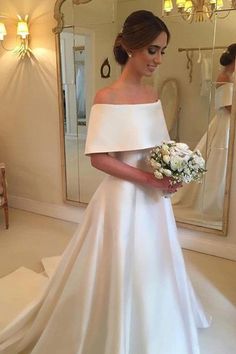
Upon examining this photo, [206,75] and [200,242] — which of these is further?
[200,242]

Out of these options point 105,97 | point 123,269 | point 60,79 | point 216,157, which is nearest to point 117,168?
point 105,97

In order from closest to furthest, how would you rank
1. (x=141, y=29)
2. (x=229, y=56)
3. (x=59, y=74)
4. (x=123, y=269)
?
(x=141, y=29) → (x=123, y=269) → (x=229, y=56) → (x=59, y=74)

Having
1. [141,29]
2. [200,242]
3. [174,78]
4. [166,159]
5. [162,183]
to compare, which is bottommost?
[200,242]

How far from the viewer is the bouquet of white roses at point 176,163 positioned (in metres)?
1.31

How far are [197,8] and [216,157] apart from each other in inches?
42.9

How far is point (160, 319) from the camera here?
1483 mm

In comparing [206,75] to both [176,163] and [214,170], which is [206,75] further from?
[176,163]

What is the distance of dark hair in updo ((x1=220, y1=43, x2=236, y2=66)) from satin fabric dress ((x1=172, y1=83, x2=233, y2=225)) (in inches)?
6.1

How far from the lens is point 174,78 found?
8.56 ft

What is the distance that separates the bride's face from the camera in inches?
51.9

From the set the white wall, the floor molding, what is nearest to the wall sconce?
the white wall

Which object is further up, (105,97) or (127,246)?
(105,97)

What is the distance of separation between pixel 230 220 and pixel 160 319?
1.35 meters

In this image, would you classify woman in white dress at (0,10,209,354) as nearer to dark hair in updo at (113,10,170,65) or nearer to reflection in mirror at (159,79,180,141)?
dark hair in updo at (113,10,170,65)
